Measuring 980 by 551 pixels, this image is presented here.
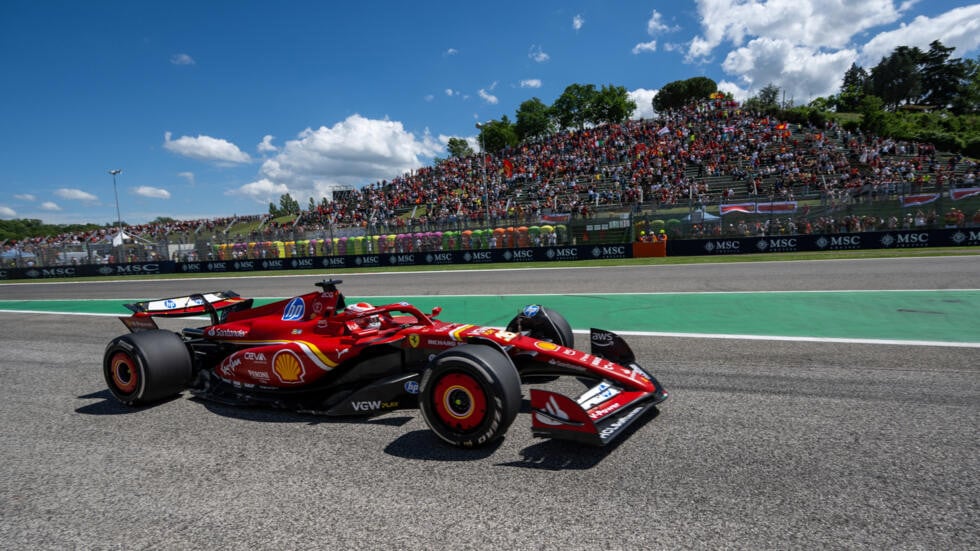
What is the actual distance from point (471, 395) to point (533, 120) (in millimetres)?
91398

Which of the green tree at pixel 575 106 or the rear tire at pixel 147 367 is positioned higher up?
the green tree at pixel 575 106

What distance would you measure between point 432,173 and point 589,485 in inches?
1896

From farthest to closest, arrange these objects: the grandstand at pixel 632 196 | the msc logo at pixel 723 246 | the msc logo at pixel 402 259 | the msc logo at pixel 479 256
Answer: the msc logo at pixel 402 259, the msc logo at pixel 479 256, the msc logo at pixel 723 246, the grandstand at pixel 632 196

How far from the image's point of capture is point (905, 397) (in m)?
4.25

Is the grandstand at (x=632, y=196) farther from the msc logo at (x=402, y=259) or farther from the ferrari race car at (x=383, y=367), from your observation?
the ferrari race car at (x=383, y=367)

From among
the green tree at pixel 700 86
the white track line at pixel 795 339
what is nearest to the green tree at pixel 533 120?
the green tree at pixel 700 86

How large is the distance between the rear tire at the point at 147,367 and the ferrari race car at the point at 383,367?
0.04ft

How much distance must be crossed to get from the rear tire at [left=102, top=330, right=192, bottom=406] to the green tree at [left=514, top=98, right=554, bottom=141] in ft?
289

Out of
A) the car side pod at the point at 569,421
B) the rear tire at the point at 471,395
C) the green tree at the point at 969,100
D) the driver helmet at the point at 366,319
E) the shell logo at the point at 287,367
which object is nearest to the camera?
the car side pod at the point at 569,421

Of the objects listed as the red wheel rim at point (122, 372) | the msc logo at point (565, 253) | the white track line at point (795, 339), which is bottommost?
the white track line at point (795, 339)

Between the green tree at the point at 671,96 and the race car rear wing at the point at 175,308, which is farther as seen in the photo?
the green tree at the point at 671,96

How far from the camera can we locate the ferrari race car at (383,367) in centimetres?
359

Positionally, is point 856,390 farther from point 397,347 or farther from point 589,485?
point 397,347

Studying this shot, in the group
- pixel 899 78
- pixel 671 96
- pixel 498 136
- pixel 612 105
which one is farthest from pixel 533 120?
pixel 899 78
